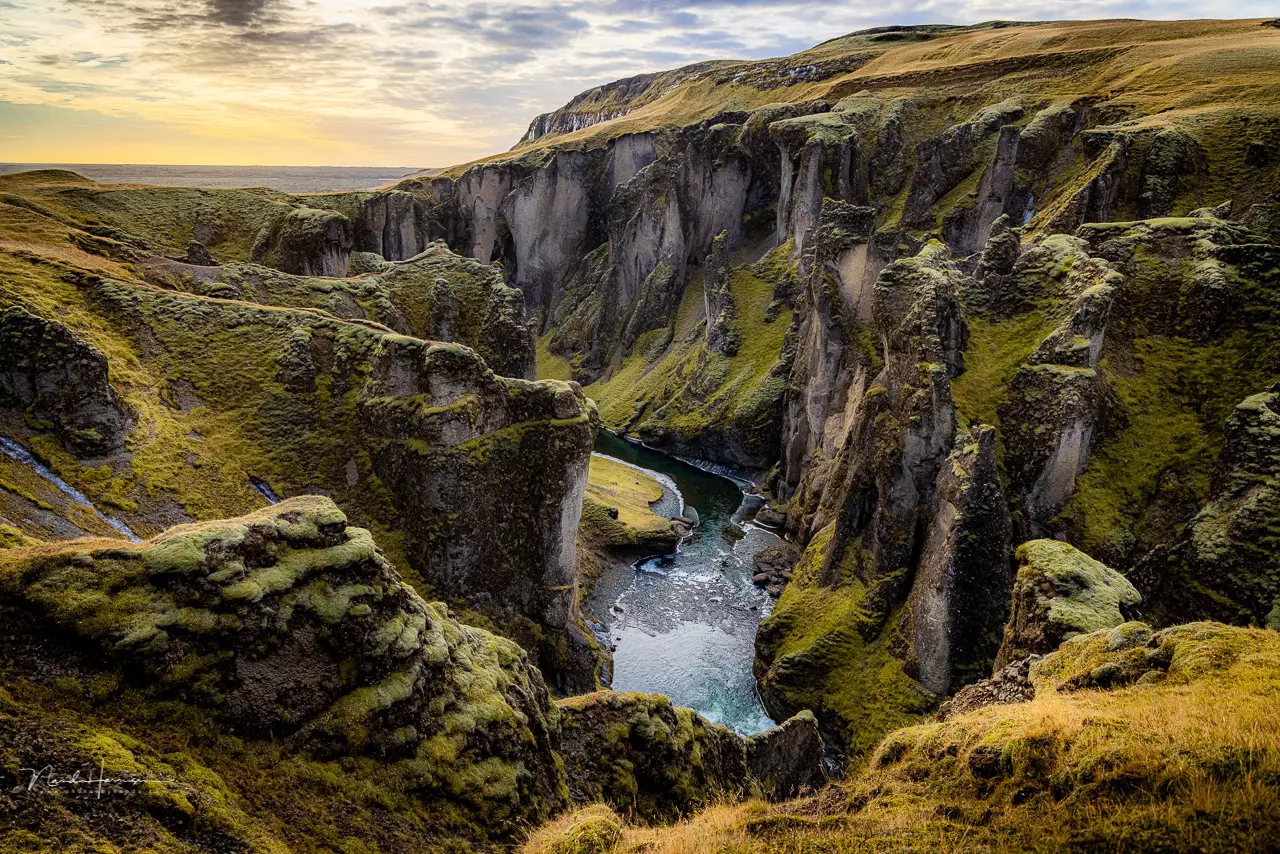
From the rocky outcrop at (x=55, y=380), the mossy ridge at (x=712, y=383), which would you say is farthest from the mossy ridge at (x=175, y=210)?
the mossy ridge at (x=712, y=383)

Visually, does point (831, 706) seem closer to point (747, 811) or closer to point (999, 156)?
point (747, 811)

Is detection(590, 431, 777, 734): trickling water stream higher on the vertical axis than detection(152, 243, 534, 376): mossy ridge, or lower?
lower

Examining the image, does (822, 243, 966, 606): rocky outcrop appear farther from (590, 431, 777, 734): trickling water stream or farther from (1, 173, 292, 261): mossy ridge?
(1, 173, 292, 261): mossy ridge

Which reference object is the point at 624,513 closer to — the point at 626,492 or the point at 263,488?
the point at 626,492

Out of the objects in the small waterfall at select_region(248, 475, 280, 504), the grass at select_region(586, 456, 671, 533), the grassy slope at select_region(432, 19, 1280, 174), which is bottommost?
the grass at select_region(586, 456, 671, 533)

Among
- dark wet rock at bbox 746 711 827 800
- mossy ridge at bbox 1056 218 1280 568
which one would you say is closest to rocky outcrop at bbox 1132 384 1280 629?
mossy ridge at bbox 1056 218 1280 568

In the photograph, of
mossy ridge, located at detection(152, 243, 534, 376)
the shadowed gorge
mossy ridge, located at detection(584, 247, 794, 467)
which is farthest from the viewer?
mossy ridge, located at detection(584, 247, 794, 467)

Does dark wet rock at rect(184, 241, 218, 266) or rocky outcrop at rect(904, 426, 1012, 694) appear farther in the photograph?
dark wet rock at rect(184, 241, 218, 266)

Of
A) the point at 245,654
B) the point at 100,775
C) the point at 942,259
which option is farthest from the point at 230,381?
the point at 942,259
